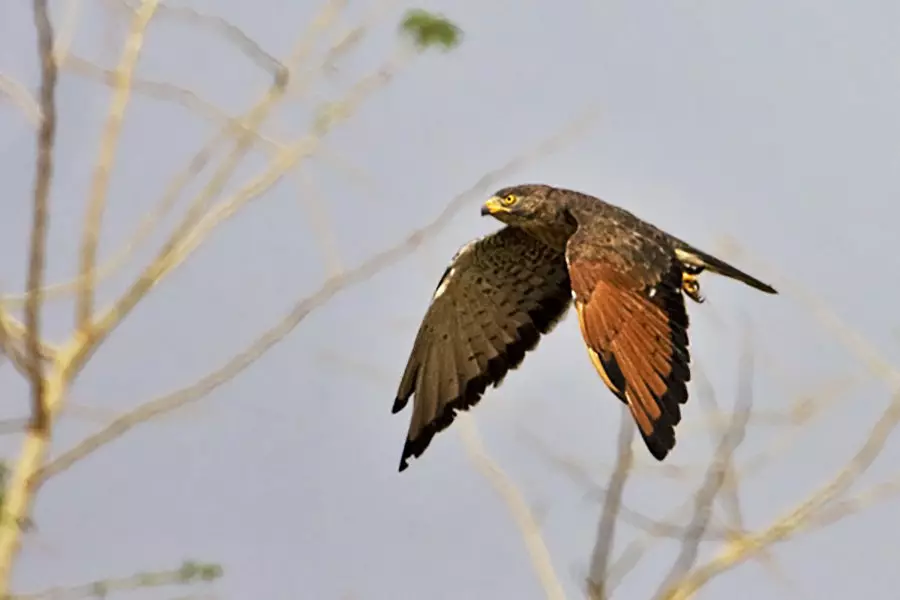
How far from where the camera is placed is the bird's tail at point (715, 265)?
3906mm

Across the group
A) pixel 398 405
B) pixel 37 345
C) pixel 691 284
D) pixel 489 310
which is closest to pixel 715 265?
pixel 691 284

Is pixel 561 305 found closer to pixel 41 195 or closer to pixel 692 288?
pixel 692 288

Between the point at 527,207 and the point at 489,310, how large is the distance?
0.47 metres

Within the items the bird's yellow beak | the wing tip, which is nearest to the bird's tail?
the bird's yellow beak

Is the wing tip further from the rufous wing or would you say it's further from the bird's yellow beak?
the rufous wing

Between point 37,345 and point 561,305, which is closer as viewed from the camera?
point 37,345

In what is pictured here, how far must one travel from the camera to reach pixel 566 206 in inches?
161

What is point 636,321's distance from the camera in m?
3.37

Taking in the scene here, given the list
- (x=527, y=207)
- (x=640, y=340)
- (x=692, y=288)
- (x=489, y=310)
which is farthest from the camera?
(x=489, y=310)

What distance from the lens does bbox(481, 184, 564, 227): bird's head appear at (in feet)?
13.5

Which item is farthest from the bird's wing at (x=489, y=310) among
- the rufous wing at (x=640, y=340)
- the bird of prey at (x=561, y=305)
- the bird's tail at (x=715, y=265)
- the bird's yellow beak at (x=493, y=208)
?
the rufous wing at (x=640, y=340)

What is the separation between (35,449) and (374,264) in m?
1.09

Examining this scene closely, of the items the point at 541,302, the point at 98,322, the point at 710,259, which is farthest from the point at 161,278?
the point at 710,259

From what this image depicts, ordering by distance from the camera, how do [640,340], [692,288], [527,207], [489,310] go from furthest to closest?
[489,310] < [527,207] < [692,288] < [640,340]
